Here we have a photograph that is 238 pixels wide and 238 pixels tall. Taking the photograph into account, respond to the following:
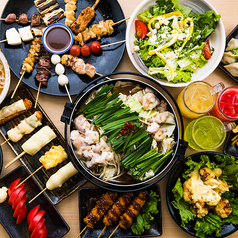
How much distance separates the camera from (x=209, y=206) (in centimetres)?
255

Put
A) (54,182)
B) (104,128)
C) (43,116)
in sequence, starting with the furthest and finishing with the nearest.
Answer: (43,116) < (54,182) < (104,128)

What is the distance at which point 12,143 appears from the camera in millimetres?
2691

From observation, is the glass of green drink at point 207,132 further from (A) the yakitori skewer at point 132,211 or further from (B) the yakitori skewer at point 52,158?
(B) the yakitori skewer at point 52,158

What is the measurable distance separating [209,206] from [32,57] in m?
2.62

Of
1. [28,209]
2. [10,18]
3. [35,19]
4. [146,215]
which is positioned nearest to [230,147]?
[146,215]

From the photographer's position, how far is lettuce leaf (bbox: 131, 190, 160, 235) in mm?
2485

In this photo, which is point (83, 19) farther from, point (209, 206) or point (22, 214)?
point (209, 206)

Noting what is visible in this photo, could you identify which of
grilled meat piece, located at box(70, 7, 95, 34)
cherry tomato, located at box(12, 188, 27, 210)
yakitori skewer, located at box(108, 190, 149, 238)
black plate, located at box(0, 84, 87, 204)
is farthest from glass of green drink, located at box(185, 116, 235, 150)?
cherry tomato, located at box(12, 188, 27, 210)

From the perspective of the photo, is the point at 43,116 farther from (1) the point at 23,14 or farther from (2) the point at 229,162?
(2) the point at 229,162

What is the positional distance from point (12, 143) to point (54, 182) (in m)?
0.69

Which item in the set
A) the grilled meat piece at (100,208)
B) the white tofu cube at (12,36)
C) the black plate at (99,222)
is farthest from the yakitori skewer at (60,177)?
the white tofu cube at (12,36)

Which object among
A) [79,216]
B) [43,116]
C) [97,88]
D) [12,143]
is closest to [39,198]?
[79,216]

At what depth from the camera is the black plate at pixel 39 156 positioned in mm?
2648

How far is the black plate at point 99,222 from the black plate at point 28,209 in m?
0.24
